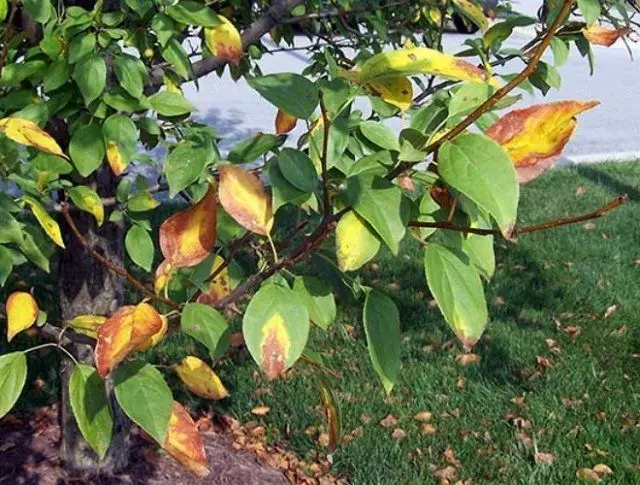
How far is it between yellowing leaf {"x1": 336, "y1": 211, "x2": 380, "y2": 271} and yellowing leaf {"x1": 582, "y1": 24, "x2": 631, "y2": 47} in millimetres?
768

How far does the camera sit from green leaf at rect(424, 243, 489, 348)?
96cm

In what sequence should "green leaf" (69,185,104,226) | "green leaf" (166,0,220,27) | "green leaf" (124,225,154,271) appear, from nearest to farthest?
"green leaf" (166,0,220,27)
"green leaf" (69,185,104,226)
"green leaf" (124,225,154,271)

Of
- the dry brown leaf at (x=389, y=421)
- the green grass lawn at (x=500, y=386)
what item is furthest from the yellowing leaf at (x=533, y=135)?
the dry brown leaf at (x=389, y=421)

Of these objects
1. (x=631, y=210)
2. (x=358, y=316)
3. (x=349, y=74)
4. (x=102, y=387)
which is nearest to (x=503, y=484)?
(x=358, y=316)

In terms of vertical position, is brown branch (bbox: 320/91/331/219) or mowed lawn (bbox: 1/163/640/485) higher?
brown branch (bbox: 320/91/331/219)

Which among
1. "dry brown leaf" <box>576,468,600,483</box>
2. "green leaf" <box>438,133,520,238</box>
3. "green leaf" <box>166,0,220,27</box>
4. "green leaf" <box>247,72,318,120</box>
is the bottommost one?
"dry brown leaf" <box>576,468,600,483</box>

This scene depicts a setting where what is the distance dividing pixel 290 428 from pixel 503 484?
745 mm

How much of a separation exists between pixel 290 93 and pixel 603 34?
2.67 ft

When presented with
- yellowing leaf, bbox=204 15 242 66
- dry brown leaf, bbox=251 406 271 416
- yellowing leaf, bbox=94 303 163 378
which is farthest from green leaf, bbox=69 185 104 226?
dry brown leaf, bbox=251 406 271 416

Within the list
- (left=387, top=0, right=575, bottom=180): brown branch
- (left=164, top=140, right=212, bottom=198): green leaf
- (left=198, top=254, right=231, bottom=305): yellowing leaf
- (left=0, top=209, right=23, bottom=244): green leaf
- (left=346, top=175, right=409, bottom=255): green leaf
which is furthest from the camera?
(left=0, top=209, right=23, bottom=244): green leaf

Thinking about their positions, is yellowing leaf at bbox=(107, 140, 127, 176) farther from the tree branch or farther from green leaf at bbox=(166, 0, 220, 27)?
the tree branch

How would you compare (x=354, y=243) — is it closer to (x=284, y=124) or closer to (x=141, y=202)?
(x=284, y=124)

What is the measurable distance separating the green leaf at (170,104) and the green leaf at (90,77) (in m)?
0.12

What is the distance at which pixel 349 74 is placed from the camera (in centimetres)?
99
